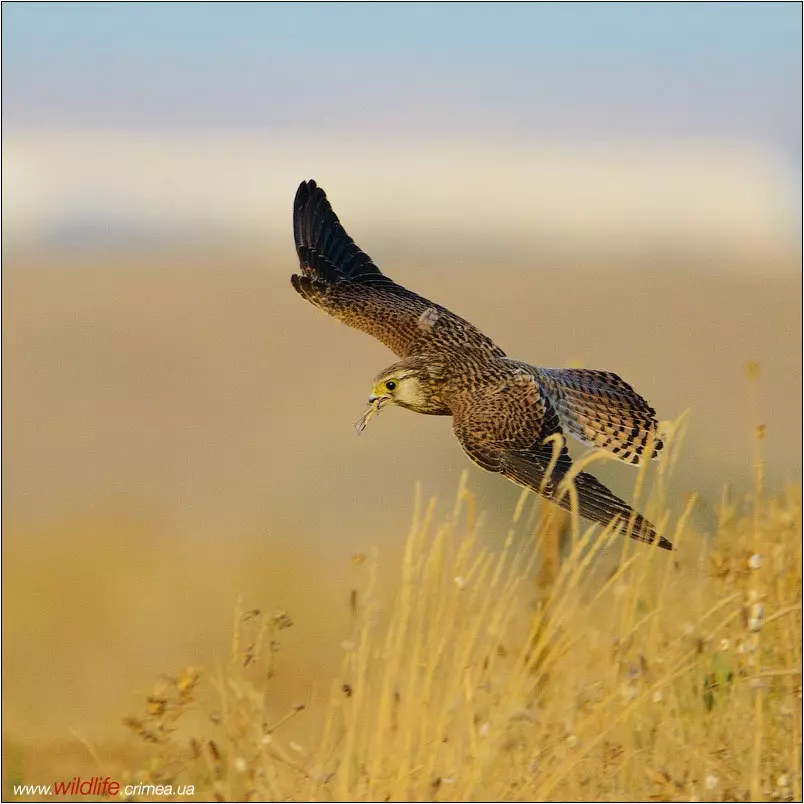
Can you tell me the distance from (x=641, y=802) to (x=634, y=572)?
2.51 feet

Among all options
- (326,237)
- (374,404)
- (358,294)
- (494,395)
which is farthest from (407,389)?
(326,237)

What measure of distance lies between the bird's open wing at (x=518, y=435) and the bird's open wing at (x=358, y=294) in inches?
12.3

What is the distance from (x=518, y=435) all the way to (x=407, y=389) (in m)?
0.57

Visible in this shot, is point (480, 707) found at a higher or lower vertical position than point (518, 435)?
lower

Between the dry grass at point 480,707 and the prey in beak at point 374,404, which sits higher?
the prey in beak at point 374,404

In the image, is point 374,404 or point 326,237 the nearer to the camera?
point 374,404

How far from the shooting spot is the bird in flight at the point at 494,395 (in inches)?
169

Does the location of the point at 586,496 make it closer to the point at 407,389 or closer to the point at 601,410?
the point at 601,410

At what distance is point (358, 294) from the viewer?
5.52 meters

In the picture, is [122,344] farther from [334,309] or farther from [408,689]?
[408,689]

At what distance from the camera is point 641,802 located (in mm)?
3492

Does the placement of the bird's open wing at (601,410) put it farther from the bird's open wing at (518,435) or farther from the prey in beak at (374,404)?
the prey in beak at (374,404)

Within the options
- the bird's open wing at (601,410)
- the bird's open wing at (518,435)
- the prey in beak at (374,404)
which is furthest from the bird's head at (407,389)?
the bird's open wing at (601,410)

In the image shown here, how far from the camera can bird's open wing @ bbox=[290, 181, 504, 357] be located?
16.3 feet
